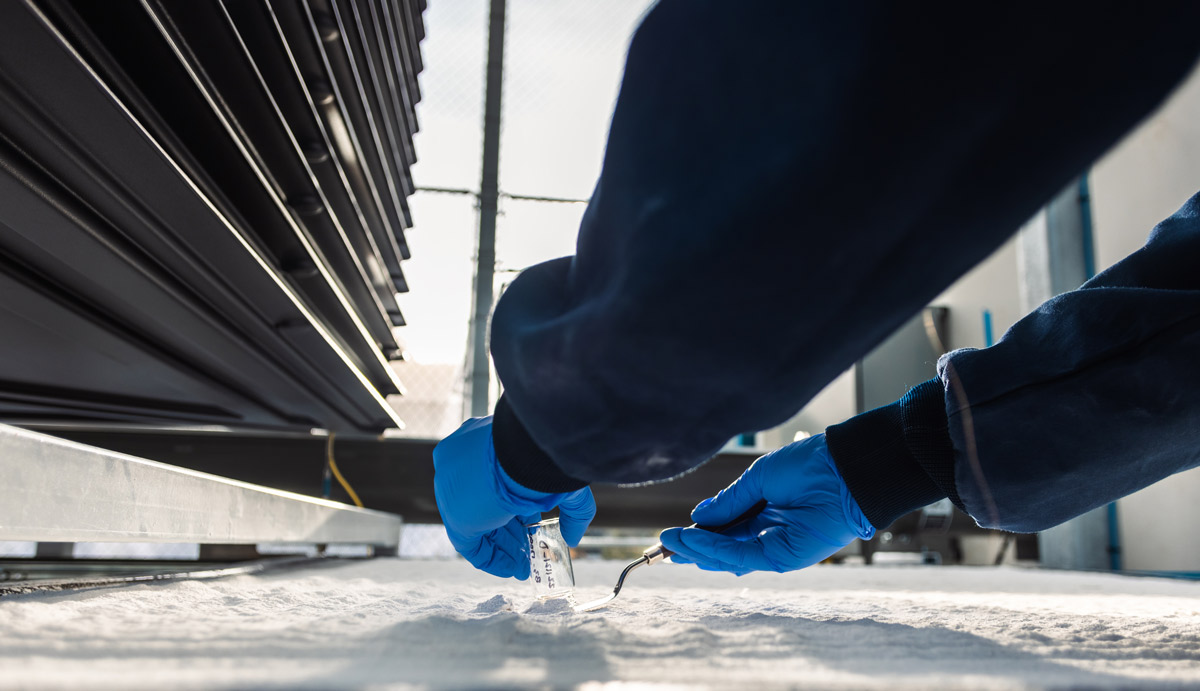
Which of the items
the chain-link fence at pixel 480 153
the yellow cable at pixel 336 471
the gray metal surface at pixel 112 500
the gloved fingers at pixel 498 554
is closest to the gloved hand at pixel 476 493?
the gloved fingers at pixel 498 554

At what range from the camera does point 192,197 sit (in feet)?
2.21

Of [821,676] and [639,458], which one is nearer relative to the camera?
[821,676]

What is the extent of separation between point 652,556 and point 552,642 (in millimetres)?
363

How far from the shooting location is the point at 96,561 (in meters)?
1.85

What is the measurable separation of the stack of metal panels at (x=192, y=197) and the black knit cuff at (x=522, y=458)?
376 mm

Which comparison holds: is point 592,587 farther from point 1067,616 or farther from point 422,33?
point 422,33

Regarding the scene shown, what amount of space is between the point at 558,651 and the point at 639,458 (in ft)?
0.58

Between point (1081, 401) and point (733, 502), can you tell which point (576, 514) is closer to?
point (733, 502)

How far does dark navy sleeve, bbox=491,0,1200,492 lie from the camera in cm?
40

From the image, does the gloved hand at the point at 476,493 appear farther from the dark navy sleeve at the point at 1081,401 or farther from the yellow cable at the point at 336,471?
the yellow cable at the point at 336,471

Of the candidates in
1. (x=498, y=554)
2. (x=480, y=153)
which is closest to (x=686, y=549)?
(x=498, y=554)

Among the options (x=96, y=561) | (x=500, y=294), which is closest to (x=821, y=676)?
(x=500, y=294)

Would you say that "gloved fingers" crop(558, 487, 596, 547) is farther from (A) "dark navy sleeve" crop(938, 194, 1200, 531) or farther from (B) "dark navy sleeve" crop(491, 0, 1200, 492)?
(A) "dark navy sleeve" crop(938, 194, 1200, 531)

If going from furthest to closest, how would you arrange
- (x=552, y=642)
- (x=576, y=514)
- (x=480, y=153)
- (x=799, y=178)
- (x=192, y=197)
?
(x=480, y=153) → (x=576, y=514) → (x=192, y=197) → (x=552, y=642) → (x=799, y=178)
